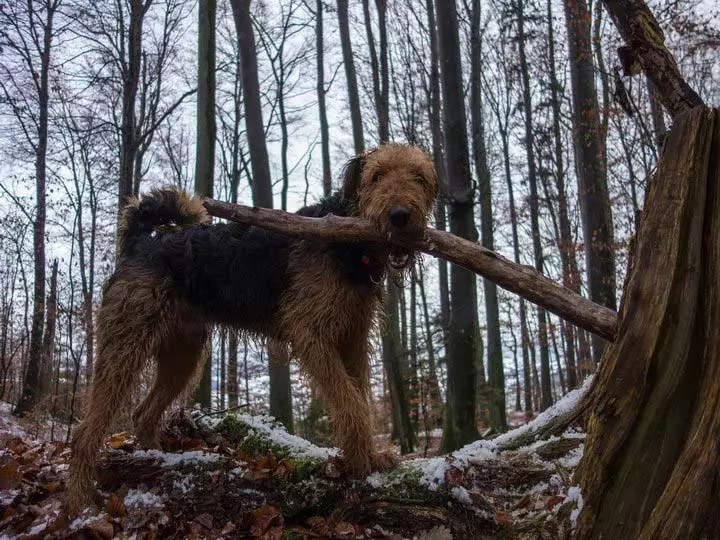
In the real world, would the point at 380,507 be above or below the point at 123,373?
below

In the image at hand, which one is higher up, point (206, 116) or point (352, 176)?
point (206, 116)

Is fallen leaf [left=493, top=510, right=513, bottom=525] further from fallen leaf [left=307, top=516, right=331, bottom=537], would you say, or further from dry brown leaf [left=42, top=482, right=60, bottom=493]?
dry brown leaf [left=42, top=482, right=60, bottom=493]

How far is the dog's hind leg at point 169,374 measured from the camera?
14.4 ft

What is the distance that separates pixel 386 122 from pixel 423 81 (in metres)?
3.11

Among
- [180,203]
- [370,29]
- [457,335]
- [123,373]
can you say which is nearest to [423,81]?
[370,29]

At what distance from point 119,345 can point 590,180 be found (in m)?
7.89

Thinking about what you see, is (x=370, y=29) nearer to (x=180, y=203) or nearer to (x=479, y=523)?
(x=180, y=203)

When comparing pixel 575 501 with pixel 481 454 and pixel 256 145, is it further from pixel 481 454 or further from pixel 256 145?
pixel 256 145

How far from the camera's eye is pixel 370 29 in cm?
1402

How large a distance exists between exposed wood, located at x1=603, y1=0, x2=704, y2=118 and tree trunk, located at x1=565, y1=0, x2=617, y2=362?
5.74 meters

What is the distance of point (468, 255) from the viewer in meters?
2.88

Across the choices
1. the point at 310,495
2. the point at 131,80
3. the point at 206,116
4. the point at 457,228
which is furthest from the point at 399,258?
the point at 131,80

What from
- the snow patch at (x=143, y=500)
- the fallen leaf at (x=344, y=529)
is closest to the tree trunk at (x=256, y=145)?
the snow patch at (x=143, y=500)

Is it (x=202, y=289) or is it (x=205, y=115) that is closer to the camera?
(x=202, y=289)
